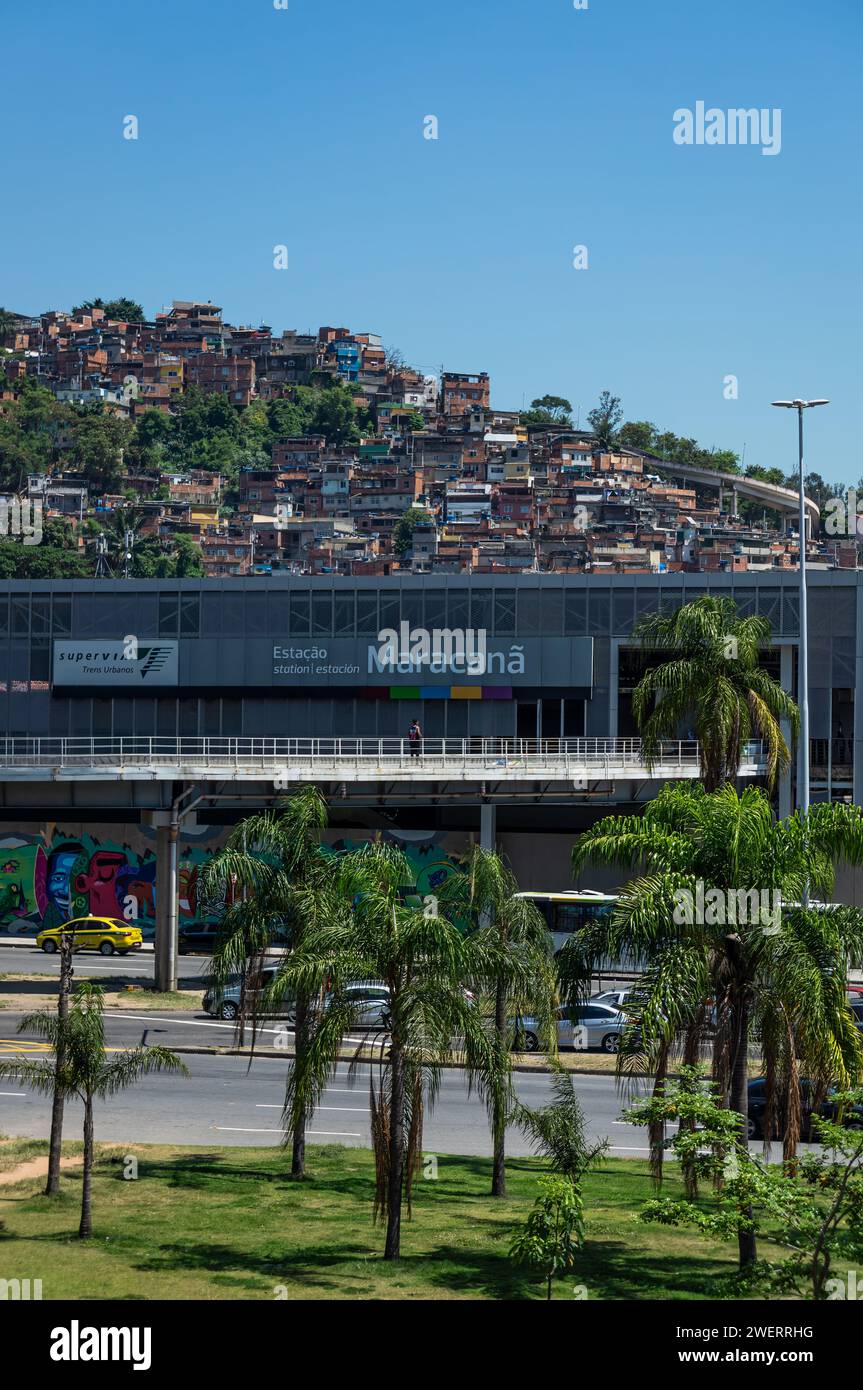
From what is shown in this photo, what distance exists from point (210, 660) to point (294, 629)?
4.41 metres

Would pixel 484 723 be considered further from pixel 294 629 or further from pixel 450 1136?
pixel 450 1136

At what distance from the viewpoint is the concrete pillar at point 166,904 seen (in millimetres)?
56375

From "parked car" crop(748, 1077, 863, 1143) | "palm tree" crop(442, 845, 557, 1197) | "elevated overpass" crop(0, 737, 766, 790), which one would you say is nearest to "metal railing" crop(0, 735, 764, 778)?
"elevated overpass" crop(0, 737, 766, 790)

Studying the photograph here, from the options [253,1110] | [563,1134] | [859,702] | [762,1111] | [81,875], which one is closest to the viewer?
[563,1134]

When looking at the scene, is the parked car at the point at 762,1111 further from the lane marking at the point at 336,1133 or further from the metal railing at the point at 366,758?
the metal railing at the point at 366,758

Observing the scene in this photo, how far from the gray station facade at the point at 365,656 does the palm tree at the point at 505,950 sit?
48.0 meters

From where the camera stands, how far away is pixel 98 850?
77.4 metres

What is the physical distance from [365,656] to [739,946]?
186ft

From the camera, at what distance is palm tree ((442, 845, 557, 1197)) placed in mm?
29578

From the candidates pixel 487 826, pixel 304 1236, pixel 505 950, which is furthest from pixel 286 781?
pixel 304 1236

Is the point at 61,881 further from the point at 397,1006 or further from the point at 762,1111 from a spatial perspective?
the point at 397,1006

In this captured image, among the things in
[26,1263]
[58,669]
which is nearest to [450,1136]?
[26,1263]

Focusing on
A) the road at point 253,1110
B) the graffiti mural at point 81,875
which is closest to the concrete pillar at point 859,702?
the graffiti mural at point 81,875

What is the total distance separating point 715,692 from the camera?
39.6 metres
